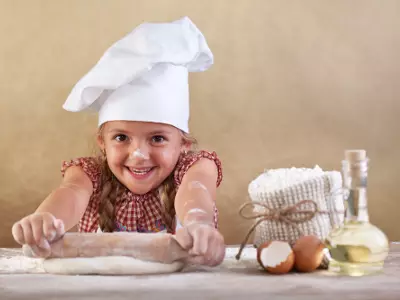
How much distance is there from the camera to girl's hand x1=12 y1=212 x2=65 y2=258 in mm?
780

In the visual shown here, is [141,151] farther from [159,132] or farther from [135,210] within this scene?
[135,210]

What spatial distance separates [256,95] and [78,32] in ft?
1.54

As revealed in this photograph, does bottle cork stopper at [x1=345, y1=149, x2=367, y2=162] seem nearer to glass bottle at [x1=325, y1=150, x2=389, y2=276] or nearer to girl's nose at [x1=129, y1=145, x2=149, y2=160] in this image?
glass bottle at [x1=325, y1=150, x2=389, y2=276]

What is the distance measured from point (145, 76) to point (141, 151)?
0.14 m

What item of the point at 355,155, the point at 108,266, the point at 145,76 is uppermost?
the point at 145,76

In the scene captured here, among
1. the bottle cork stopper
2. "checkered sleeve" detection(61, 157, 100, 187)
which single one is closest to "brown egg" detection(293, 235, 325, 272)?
the bottle cork stopper

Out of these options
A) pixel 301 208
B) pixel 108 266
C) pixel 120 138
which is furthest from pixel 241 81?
pixel 108 266

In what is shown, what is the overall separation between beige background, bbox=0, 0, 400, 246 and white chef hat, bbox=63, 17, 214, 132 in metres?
0.38

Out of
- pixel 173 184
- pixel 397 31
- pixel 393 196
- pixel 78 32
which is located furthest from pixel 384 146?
pixel 78 32

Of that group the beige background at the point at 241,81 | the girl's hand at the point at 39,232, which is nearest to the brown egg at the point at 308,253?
the girl's hand at the point at 39,232

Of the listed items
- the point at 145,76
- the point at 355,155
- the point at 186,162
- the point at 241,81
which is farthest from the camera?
the point at 241,81

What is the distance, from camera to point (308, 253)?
2.51 ft

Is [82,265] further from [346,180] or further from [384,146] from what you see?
[384,146]

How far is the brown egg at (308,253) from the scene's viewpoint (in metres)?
0.77
